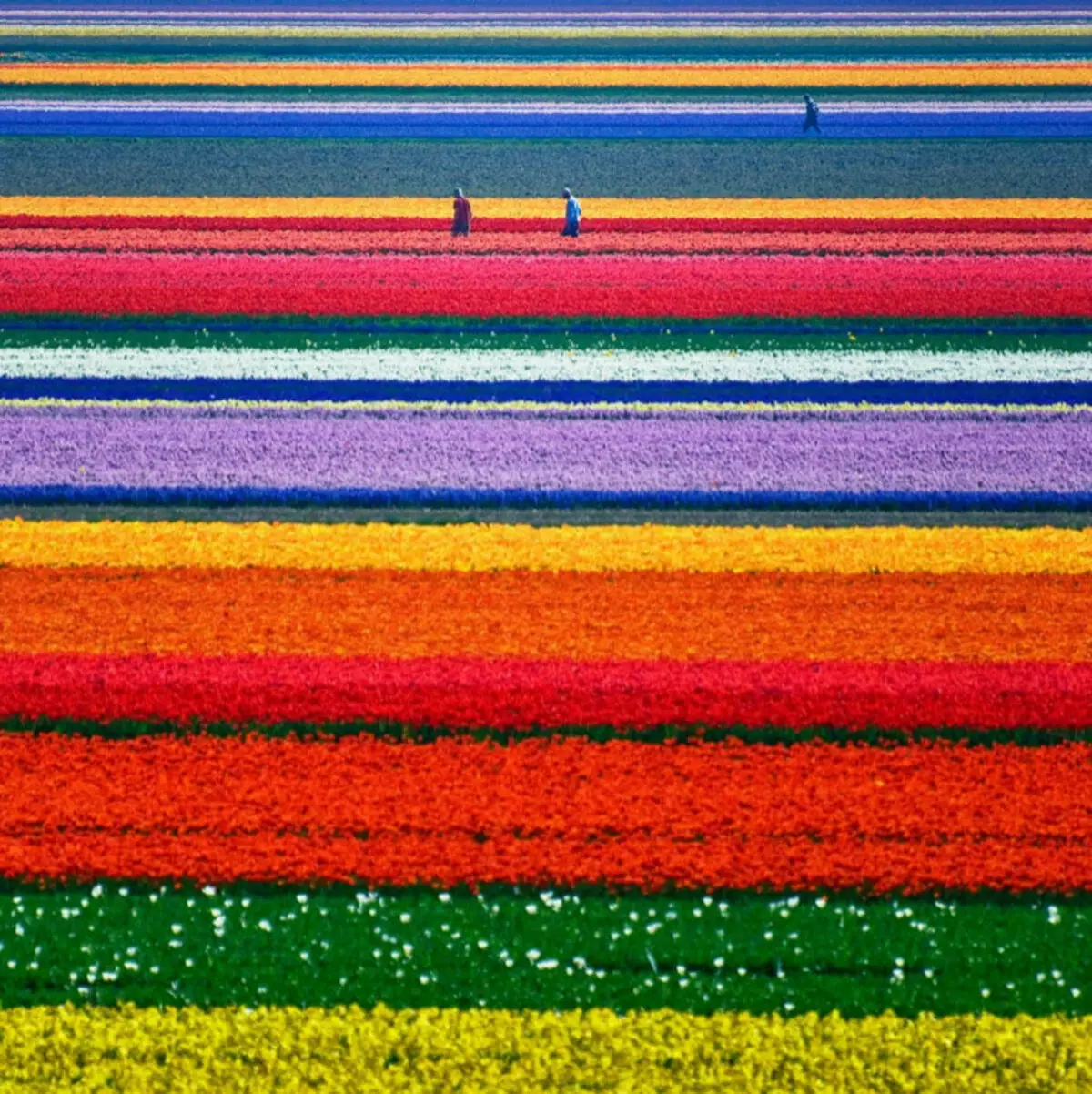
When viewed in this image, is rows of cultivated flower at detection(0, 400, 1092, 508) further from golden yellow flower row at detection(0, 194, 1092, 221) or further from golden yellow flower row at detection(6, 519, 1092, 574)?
golden yellow flower row at detection(0, 194, 1092, 221)

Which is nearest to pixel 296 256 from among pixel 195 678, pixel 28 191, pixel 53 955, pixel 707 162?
pixel 28 191

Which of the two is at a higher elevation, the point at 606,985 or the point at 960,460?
the point at 960,460

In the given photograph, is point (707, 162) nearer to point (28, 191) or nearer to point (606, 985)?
point (28, 191)

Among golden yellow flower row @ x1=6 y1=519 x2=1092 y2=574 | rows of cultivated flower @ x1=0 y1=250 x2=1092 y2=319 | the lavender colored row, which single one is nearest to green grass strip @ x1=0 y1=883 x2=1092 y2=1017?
golden yellow flower row @ x1=6 y1=519 x2=1092 y2=574

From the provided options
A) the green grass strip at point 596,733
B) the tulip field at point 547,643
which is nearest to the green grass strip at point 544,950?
the tulip field at point 547,643

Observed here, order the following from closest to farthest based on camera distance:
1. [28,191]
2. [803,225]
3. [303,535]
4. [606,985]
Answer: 1. [606,985]
2. [303,535]
3. [803,225]
4. [28,191]

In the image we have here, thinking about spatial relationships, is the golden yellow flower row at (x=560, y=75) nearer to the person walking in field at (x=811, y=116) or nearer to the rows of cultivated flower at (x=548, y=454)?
the person walking in field at (x=811, y=116)
